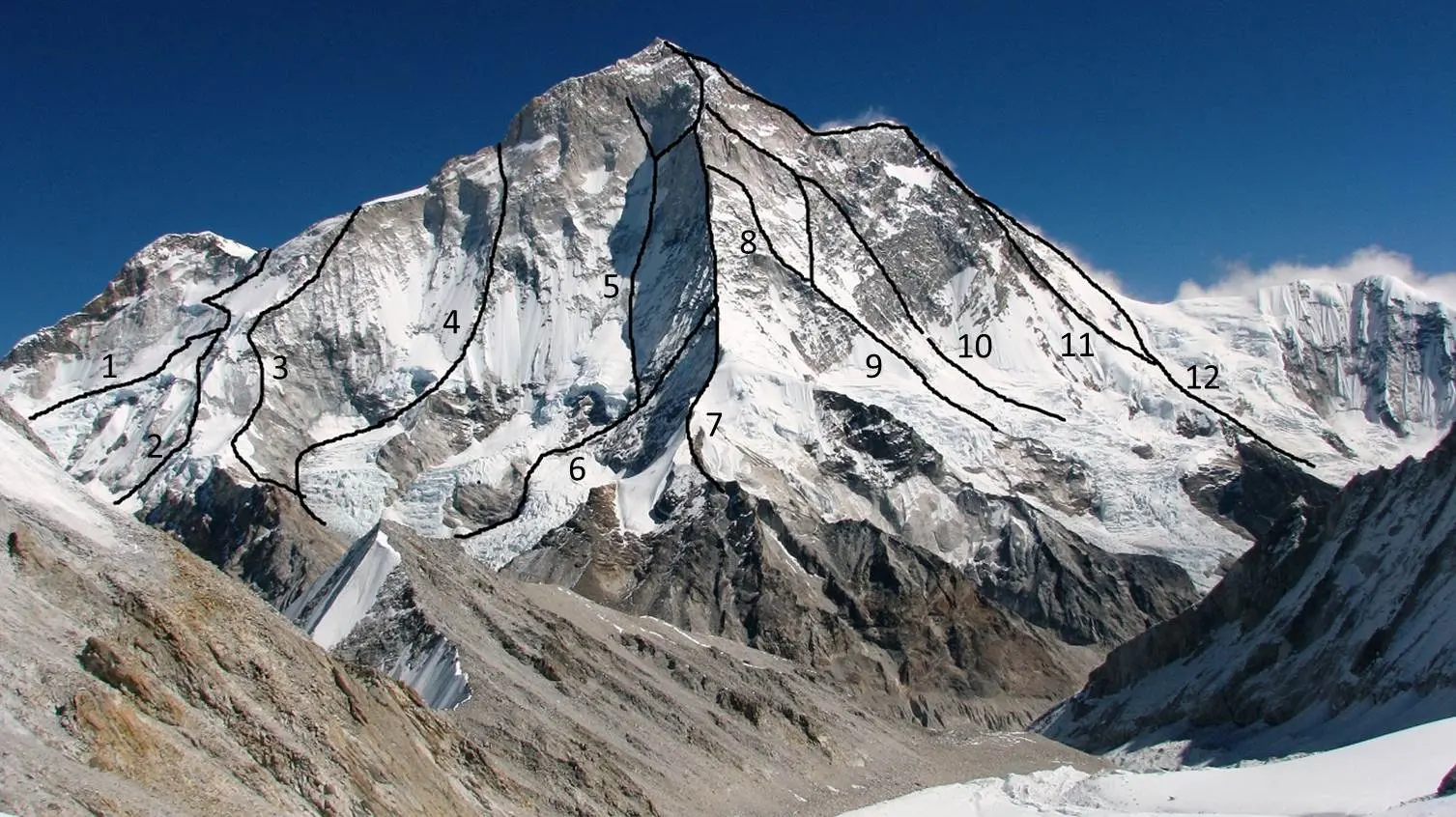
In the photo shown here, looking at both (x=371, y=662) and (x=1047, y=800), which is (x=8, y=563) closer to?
(x=371, y=662)

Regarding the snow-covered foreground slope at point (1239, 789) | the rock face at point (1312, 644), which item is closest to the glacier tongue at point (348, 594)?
the snow-covered foreground slope at point (1239, 789)

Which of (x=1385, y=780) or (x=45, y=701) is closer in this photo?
(x=45, y=701)

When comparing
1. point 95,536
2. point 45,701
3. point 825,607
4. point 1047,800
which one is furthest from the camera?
point 825,607

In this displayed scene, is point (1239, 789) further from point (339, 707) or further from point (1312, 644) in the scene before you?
point (339, 707)

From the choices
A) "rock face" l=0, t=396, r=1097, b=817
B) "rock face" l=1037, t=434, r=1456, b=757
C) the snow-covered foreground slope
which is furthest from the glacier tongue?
"rock face" l=1037, t=434, r=1456, b=757

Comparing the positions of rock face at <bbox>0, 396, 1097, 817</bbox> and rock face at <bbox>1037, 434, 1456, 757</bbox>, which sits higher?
rock face at <bbox>1037, 434, 1456, 757</bbox>

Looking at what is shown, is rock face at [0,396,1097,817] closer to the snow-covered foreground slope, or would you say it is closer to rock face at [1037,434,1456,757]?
the snow-covered foreground slope

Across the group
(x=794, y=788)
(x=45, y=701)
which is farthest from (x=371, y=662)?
(x=45, y=701)
